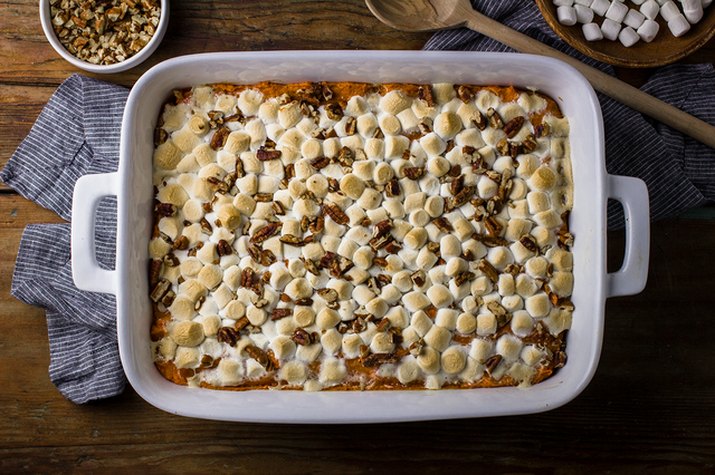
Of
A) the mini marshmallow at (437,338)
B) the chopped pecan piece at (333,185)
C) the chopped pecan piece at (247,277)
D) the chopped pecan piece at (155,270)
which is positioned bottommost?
the mini marshmallow at (437,338)

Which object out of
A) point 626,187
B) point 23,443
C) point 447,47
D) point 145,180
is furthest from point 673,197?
point 23,443

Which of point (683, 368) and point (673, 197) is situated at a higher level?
point (673, 197)

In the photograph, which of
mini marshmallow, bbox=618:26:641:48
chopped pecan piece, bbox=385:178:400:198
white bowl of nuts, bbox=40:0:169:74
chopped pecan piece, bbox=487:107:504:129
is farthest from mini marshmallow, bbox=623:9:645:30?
white bowl of nuts, bbox=40:0:169:74

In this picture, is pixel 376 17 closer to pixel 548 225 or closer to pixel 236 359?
pixel 548 225

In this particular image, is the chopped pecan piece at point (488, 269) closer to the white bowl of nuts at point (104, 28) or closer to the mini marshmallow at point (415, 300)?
the mini marshmallow at point (415, 300)

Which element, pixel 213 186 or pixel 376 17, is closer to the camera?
pixel 213 186

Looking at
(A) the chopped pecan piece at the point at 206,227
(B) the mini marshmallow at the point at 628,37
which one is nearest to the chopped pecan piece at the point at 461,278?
(A) the chopped pecan piece at the point at 206,227

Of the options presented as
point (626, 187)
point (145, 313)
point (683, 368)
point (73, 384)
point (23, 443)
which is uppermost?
point (626, 187)
